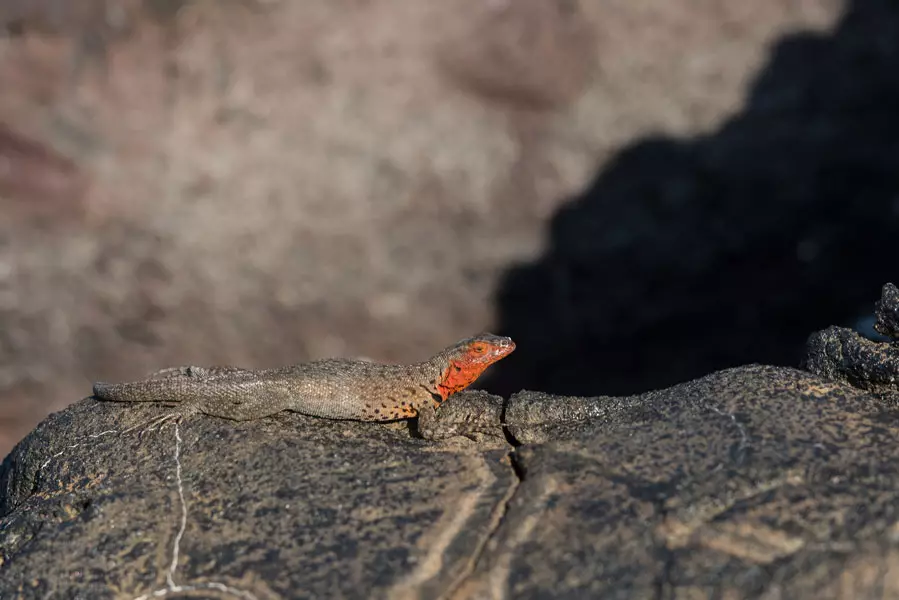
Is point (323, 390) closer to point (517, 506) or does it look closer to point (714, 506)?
point (517, 506)

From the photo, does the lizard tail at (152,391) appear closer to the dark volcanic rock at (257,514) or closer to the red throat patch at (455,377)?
the dark volcanic rock at (257,514)

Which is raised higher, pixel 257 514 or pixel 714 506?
pixel 257 514

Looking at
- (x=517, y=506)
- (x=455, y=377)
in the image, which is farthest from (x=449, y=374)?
(x=517, y=506)

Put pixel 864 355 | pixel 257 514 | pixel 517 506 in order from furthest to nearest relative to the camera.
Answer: pixel 864 355, pixel 257 514, pixel 517 506

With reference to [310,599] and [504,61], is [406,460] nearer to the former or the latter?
[310,599]

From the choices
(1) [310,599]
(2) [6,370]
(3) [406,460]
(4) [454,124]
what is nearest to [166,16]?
(4) [454,124]

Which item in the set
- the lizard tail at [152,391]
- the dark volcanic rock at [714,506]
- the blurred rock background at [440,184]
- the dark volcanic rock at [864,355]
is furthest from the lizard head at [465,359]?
the blurred rock background at [440,184]

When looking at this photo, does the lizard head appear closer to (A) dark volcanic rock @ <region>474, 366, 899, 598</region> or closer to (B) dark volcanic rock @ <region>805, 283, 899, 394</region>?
(A) dark volcanic rock @ <region>474, 366, 899, 598</region>

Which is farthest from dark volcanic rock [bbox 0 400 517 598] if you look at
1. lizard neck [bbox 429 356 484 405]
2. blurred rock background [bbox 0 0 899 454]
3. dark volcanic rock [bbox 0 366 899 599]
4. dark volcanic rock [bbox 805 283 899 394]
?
blurred rock background [bbox 0 0 899 454]
